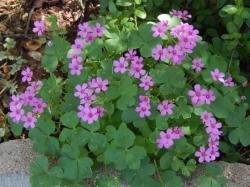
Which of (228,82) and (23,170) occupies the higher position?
(228,82)

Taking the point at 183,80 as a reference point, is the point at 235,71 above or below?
below

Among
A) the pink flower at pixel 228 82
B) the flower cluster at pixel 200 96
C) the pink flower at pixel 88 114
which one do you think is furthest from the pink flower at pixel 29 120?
the pink flower at pixel 228 82

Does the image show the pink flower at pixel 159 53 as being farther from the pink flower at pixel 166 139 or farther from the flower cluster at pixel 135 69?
the pink flower at pixel 166 139

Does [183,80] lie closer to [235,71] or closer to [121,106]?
[121,106]

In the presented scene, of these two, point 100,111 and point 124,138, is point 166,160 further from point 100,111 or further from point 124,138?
point 100,111

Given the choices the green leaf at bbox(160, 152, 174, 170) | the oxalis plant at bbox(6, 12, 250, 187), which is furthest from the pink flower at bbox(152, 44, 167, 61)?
the green leaf at bbox(160, 152, 174, 170)

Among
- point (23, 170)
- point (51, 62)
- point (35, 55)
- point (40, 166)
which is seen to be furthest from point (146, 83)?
point (35, 55)

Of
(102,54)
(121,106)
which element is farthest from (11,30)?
(121,106)
